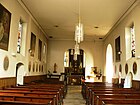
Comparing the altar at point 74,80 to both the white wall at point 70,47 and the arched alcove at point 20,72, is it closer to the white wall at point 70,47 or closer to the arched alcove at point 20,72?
the white wall at point 70,47

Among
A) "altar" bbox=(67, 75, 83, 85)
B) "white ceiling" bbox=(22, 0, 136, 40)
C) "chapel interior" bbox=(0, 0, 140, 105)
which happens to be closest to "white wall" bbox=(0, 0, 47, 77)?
"chapel interior" bbox=(0, 0, 140, 105)

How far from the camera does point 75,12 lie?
358 inches

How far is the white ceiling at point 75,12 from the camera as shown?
788cm

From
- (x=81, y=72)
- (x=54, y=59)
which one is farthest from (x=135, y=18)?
(x=81, y=72)

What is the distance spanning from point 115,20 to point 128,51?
2370 millimetres

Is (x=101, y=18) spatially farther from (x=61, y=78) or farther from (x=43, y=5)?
(x=61, y=78)

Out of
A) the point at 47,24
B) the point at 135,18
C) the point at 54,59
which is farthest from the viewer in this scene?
the point at 54,59

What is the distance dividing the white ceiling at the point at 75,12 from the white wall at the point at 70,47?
4402mm

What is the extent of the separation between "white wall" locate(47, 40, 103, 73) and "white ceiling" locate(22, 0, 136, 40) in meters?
4.40

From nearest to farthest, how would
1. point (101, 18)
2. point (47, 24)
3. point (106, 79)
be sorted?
point (101, 18) → point (47, 24) → point (106, 79)

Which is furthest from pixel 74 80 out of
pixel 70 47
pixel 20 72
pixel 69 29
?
pixel 20 72

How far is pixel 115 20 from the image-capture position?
10.4 m

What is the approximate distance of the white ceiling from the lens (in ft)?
25.8

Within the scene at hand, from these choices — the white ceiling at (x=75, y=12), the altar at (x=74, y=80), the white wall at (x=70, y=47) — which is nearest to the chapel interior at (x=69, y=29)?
the white ceiling at (x=75, y=12)
